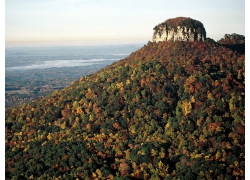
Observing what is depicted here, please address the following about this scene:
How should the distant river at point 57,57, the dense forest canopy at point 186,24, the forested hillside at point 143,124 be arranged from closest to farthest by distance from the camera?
1. the forested hillside at point 143,124
2. the dense forest canopy at point 186,24
3. the distant river at point 57,57

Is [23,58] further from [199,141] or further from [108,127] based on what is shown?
[199,141]

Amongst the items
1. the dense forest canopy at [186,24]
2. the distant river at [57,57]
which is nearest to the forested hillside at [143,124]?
the dense forest canopy at [186,24]

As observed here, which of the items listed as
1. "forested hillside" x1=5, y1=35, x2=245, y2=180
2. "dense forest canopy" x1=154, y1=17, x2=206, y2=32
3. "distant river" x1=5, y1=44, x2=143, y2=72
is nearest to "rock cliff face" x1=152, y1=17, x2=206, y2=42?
"dense forest canopy" x1=154, y1=17, x2=206, y2=32

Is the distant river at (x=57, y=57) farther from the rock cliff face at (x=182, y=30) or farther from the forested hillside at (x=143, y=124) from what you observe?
the forested hillside at (x=143, y=124)

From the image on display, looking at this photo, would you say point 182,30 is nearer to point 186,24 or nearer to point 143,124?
point 186,24

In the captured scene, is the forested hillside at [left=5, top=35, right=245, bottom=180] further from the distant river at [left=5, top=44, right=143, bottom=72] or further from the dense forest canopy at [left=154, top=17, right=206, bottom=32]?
the distant river at [left=5, top=44, right=143, bottom=72]
